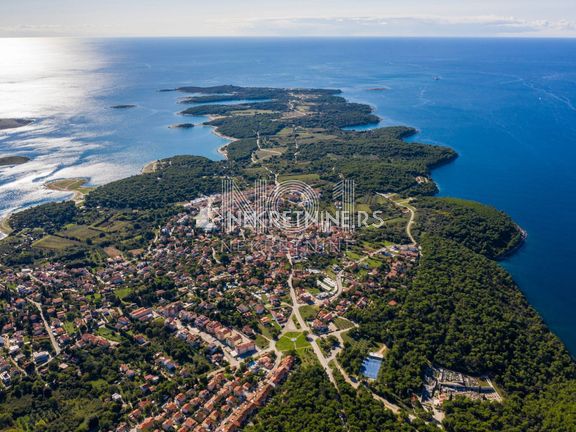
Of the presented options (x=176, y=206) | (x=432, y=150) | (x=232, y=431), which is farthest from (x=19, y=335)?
(x=432, y=150)

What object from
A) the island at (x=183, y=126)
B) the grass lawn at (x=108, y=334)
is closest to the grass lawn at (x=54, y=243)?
the grass lawn at (x=108, y=334)

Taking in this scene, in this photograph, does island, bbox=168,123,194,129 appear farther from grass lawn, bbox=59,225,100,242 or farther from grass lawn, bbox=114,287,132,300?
grass lawn, bbox=114,287,132,300

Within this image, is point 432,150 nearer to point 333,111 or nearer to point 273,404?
point 333,111

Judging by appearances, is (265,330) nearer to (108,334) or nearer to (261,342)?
(261,342)

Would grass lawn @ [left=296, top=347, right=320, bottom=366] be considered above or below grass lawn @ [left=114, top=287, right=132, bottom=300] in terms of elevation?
above

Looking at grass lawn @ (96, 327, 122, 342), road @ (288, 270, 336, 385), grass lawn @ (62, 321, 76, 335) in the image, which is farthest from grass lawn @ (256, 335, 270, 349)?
grass lawn @ (62, 321, 76, 335)
